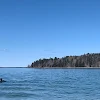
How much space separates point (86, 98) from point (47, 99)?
6518 millimetres

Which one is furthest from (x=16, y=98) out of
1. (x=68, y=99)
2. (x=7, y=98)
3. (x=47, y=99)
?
(x=68, y=99)

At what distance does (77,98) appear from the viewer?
163 feet

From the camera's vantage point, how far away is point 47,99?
160 feet

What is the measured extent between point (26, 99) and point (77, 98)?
8.35 m

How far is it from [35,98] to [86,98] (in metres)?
8.43

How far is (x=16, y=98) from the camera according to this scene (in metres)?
50.8

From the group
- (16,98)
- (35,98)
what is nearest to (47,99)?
(35,98)

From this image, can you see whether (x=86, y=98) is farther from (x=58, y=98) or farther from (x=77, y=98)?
(x=58, y=98)

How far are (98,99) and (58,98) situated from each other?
21.9 ft

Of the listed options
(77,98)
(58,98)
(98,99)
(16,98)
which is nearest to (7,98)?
(16,98)

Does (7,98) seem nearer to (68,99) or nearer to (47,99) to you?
(47,99)

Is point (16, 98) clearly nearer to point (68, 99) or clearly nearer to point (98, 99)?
point (68, 99)

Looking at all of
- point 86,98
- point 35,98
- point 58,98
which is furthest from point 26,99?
point 86,98

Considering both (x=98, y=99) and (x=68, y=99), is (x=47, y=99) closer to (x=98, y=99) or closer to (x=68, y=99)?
(x=68, y=99)
